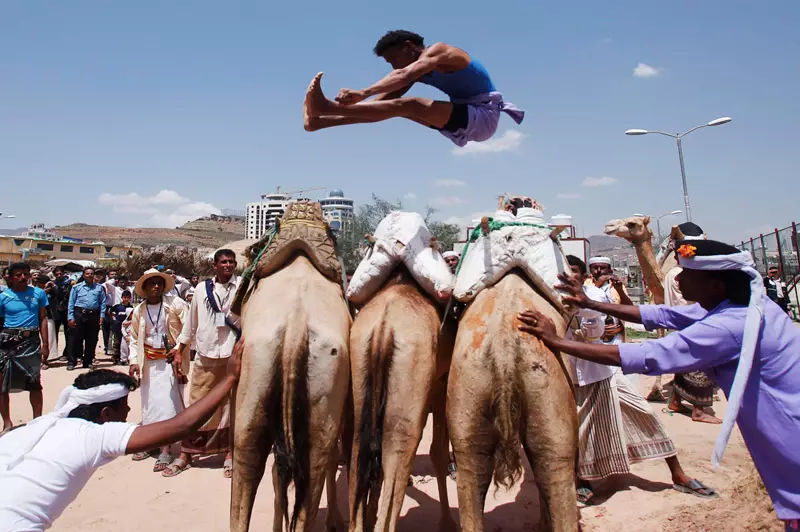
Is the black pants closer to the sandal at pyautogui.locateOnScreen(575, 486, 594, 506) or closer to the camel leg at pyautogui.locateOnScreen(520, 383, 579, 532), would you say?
the sandal at pyautogui.locateOnScreen(575, 486, 594, 506)

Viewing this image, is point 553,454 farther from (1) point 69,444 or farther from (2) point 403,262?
(1) point 69,444

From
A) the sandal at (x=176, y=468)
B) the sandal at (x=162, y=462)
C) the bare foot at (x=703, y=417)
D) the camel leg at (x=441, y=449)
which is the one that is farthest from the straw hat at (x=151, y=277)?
the bare foot at (x=703, y=417)

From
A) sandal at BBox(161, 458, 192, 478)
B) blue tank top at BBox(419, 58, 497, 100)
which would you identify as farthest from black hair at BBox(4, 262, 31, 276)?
blue tank top at BBox(419, 58, 497, 100)

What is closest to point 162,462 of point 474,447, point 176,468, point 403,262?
point 176,468

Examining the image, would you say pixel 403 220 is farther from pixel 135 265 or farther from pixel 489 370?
pixel 135 265

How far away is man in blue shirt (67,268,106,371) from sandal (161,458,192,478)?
747cm

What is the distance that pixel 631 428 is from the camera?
16.8 ft

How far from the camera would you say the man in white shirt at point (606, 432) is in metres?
4.81

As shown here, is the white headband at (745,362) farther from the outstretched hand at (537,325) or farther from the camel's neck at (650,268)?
the camel's neck at (650,268)

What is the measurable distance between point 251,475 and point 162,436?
74 centimetres

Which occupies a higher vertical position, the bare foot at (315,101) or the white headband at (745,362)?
the bare foot at (315,101)

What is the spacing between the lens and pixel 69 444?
2.37 m

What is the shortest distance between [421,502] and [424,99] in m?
3.82

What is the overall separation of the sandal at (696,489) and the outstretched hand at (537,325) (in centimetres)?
329
